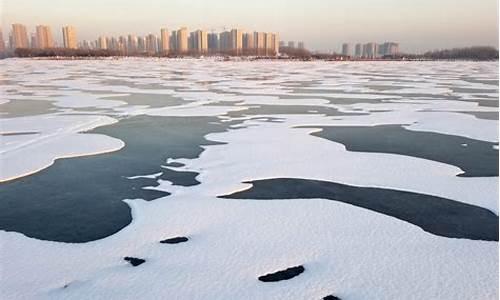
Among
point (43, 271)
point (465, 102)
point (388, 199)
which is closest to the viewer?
point (43, 271)

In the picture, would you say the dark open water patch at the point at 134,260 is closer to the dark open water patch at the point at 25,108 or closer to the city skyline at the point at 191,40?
the dark open water patch at the point at 25,108

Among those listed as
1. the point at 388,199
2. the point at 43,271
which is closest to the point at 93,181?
the point at 43,271

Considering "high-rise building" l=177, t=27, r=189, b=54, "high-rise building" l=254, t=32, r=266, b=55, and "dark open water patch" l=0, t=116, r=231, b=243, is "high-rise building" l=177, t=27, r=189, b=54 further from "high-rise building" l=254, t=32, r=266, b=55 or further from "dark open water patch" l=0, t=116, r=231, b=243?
"dark open water patch" l=0, t=116, r=231, b=243

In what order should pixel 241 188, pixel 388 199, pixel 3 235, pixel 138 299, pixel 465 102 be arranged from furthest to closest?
pixel 465 102
pixel 241 188
pixel 388 199
pixel 3 235
pixel 138 299

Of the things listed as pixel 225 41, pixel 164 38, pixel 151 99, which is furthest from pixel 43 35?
pixel 151 99

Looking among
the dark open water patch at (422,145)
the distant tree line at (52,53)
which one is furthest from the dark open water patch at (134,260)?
the distant tree line at (52,53)

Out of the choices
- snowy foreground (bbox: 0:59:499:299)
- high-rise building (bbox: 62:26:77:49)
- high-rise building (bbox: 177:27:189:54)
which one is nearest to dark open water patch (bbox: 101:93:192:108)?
snowy foreground (bbox: 0:59:499:299)

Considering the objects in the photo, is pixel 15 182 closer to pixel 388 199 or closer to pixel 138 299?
Answer: pixel 138 299

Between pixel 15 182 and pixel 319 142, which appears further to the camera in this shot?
pixel 319 142
